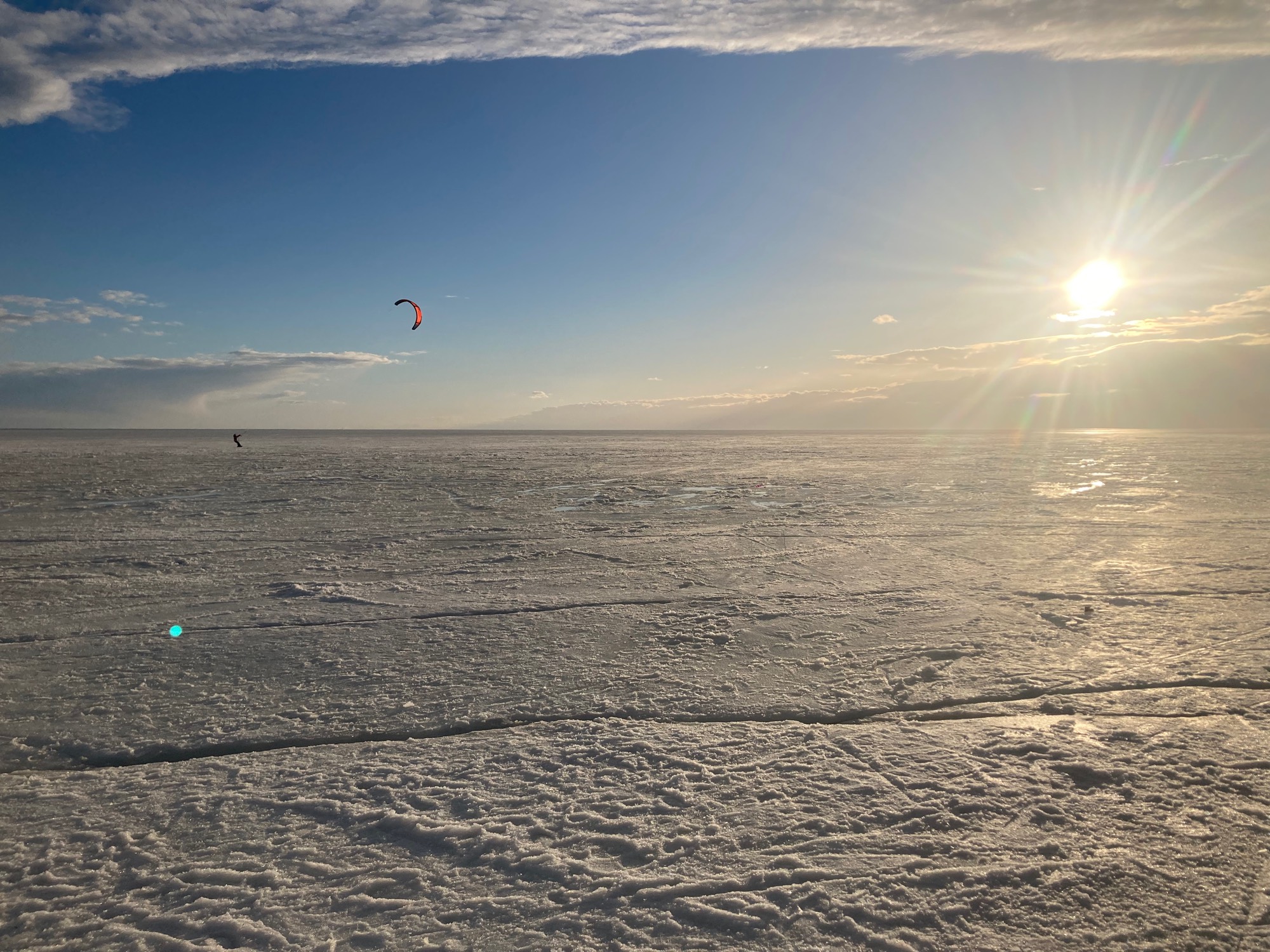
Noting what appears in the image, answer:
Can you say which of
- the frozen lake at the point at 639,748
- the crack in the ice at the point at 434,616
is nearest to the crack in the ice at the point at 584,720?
the frozen lake at the point at 639,748

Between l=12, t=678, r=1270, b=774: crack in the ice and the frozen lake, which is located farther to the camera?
l=12, t=678, r=1270, b=774: crack in the ice

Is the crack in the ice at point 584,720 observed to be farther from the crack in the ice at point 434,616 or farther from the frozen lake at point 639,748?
the crack in the ice at point 434,616

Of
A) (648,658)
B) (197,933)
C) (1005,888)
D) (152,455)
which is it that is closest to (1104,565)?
(648,658)

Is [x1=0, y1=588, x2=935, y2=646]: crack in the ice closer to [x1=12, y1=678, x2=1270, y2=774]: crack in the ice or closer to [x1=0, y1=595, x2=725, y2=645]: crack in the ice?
[x1=0, y1=595, x2=725, y2=645]: crack in the ice

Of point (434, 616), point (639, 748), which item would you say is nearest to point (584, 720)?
point (639, 748)

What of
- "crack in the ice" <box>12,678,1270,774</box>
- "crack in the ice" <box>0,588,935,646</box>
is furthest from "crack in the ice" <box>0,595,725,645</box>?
"crack in the ice" <box>12,678,1270,774</box>

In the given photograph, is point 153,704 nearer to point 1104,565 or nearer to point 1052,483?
point 1104,565
